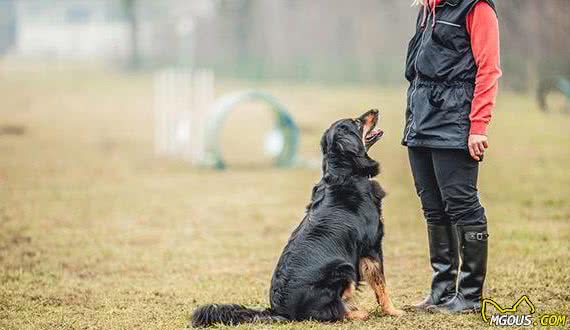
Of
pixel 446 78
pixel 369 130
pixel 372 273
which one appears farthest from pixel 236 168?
pixel 446 78

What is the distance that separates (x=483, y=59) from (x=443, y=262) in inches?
47.4

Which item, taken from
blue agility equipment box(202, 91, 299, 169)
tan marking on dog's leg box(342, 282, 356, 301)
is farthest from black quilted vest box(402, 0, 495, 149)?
blue agility equipment box(202, 91, 299, 169)

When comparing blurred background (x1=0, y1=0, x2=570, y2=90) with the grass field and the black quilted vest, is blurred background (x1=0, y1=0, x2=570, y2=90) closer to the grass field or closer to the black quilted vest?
the grass field

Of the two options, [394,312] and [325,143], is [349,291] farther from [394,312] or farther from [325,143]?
[325,143]

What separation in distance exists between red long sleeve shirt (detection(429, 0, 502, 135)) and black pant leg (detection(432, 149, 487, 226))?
0.19 meters

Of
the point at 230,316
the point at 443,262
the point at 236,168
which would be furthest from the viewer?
the point at 236,168

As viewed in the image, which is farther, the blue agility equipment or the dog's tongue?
the blue agility equipment

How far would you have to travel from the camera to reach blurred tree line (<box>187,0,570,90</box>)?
15.2 meters

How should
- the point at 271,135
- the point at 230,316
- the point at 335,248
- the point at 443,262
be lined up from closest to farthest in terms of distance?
the point at 230,316, the point at 335,248, the point at 443,262, the point at 271,135

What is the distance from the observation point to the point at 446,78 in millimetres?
4398

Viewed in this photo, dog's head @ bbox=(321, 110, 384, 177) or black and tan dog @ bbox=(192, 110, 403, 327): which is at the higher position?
dog's head @ bbox=(321, 110, 384, 177)

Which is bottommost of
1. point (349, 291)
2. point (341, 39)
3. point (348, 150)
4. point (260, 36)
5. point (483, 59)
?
point (349, 291)

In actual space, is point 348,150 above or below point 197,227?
above

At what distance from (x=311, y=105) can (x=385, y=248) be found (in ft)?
64.1
